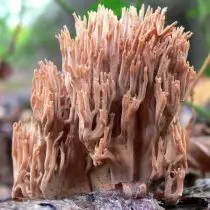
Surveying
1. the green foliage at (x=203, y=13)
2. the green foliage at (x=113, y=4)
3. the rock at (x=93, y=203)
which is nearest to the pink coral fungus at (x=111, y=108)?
the rock at (x=93, y=203)

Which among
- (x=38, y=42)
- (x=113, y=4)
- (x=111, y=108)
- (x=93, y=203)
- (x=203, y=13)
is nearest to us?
(x=93, y=203)

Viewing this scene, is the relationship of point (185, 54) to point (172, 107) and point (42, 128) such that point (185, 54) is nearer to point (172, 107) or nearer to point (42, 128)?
point (172, 107)

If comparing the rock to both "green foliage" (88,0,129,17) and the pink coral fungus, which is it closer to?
the pink coral fungus

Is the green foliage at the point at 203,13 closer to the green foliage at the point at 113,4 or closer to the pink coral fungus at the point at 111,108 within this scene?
the green foliage at the point at 113,4

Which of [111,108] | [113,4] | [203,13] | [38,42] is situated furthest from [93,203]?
[38,42]

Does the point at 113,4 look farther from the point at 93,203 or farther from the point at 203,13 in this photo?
the point at 203,13

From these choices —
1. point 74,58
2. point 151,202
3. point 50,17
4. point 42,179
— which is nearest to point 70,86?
point 74,58
